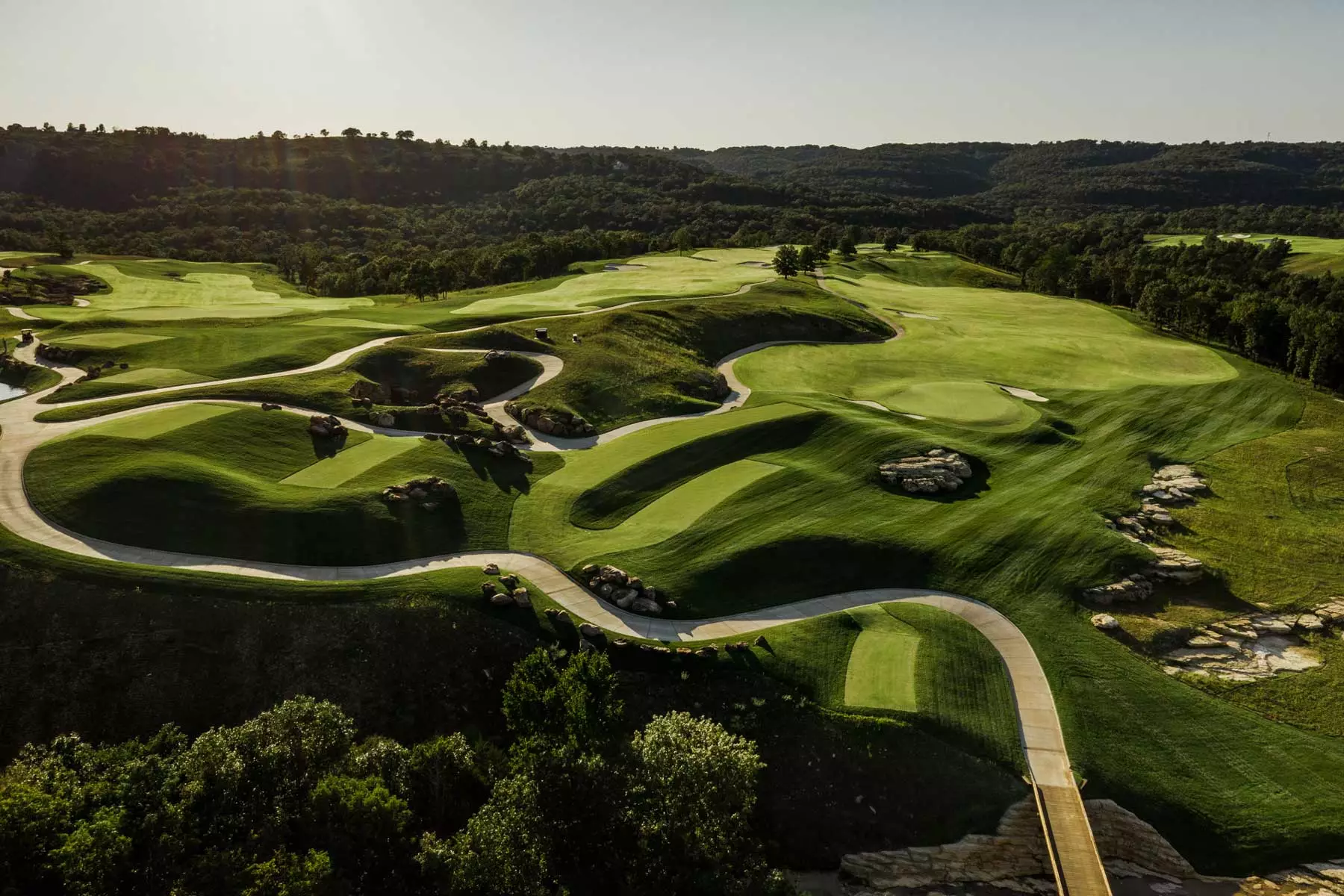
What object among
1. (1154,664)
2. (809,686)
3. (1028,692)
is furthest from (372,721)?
(1154,664)

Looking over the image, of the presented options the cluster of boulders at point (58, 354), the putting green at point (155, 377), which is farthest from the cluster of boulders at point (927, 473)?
the cluster of boulders at point (58, 354)

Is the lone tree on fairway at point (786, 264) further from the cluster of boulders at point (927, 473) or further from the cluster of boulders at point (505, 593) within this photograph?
the cluster of boulders at point (505, 593)

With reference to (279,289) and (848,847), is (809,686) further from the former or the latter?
(279,289)

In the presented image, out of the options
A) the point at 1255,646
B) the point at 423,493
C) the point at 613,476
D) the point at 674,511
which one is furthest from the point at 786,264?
the point at 1255,646

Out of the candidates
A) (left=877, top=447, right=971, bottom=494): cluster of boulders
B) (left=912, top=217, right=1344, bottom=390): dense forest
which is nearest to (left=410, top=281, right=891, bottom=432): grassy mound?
(left=877, top=447, right=971, bottom=494): cluster of boulders

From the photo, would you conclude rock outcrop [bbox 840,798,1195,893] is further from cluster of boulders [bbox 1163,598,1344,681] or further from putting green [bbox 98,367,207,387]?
putting green [bbox 98,367,207,387]

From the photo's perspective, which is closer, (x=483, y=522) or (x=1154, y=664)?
(x=1154, y=664)
